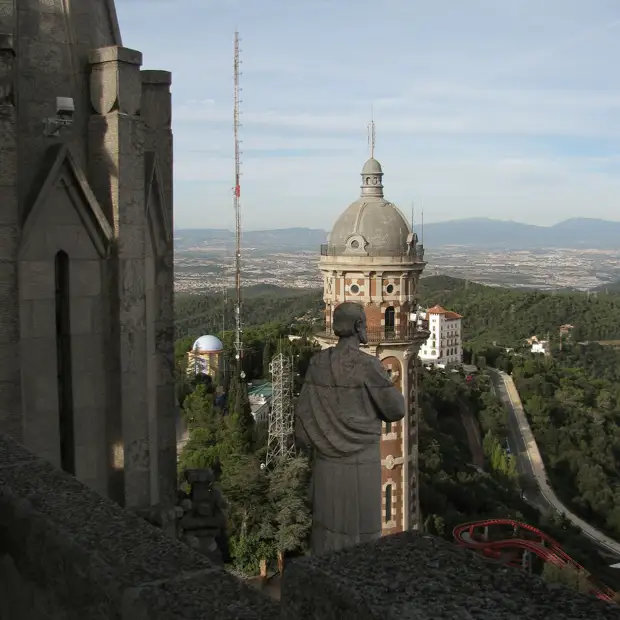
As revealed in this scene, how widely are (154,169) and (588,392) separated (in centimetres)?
8944

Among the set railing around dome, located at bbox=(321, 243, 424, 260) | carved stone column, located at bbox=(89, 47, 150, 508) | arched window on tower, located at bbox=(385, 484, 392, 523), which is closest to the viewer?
carved stone column, located at bbox=(89, 47, 150, 508)

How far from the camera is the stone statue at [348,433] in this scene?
6.57 metres

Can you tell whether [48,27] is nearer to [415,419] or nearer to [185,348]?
[415,419]

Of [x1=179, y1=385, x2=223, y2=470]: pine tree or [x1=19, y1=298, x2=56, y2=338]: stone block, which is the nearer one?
[x1=19, y1=298, x2=56, y2=338]: stone block

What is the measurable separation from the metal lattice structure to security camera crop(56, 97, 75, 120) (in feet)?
104

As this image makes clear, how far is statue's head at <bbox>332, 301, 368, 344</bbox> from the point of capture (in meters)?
6.75

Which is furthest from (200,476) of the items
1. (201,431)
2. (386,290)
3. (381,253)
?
(201,431)

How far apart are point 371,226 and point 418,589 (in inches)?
968

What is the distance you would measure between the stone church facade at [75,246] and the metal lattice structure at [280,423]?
30.9m

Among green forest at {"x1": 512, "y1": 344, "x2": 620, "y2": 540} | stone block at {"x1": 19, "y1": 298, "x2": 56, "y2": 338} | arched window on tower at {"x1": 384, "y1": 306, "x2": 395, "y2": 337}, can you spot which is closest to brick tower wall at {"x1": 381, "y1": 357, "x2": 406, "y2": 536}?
arched window on tower at {"x1": 384, "y1": 306, "x2": 395, "y2": 337}

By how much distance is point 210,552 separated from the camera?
8453 mm

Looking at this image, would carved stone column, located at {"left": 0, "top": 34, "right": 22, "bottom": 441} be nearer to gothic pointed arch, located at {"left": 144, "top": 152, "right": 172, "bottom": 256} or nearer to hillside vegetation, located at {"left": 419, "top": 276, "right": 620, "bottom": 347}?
gothic pointed arch, located at {"left": 144, "top": 152, "right": 172, "bottom": 256}

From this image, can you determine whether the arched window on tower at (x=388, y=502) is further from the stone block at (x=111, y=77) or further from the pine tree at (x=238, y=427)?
the stone block at (x=111, y=77)

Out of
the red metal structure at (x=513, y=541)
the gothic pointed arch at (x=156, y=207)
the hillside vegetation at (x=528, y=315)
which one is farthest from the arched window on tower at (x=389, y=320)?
the hillside vegetation at (x=528, y=315)
